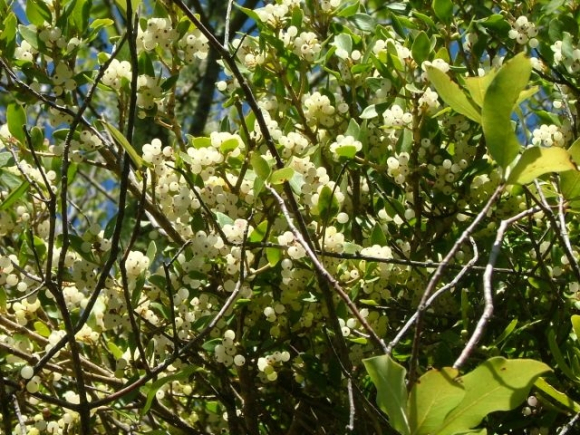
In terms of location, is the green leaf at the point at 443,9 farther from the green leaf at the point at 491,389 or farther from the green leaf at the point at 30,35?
the green leaf at the point at 491,389

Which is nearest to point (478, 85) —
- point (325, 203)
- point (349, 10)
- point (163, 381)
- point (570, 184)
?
point (570, 184)

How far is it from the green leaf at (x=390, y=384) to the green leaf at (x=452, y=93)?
243 millimetres

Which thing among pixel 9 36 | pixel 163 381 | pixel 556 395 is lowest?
pixel 556 395

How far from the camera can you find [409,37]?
3.89 feet

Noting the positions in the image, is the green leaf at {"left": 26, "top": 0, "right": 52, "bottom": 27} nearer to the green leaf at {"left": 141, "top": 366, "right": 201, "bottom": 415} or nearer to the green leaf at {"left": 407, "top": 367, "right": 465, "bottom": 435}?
the green leaf at {"left": 141, "top": 366, "right": 201, "bottom": 415}

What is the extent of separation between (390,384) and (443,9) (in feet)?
2.29

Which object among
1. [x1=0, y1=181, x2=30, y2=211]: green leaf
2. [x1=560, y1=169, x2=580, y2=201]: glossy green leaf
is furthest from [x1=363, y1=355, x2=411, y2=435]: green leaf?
[x1=0, y1=181, x2=30, y2=211]: green leaf

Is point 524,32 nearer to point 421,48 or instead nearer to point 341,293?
point 421,48

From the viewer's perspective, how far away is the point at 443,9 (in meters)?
1.19

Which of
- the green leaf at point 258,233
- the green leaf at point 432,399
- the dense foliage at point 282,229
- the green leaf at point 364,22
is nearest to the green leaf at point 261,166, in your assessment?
the dense foliage at point 282,229

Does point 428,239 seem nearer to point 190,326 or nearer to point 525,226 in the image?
point 525,226

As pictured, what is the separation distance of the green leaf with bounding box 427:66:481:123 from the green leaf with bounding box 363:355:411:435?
0.80 feet

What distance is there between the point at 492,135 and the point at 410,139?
1.35ft

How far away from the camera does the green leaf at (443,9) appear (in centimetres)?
118
